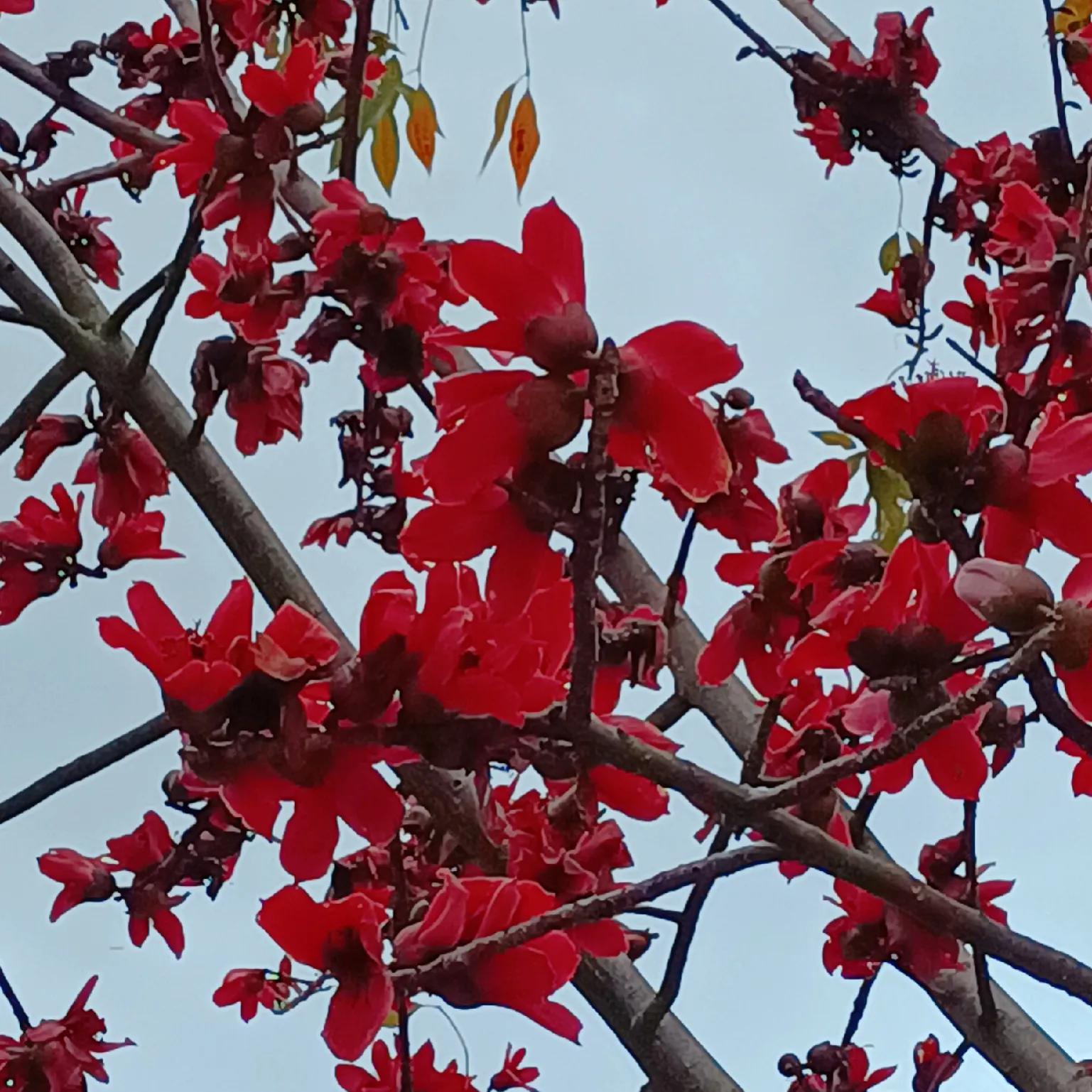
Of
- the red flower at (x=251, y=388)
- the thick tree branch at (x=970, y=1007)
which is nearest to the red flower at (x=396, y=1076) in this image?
the thick tree branch at (x=970, y=1007)

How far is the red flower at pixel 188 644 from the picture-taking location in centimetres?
34

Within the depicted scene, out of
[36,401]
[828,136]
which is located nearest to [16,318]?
[36,401]

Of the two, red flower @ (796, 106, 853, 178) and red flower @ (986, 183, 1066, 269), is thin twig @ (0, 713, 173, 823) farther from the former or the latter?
red flower @ (796, 106, 853, 178)

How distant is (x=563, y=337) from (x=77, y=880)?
2.01 ft

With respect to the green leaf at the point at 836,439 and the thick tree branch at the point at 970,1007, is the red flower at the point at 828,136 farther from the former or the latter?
the thick tree branch at the point at 970,1007

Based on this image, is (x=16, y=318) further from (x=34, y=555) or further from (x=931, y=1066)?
(x=931, y=1066)

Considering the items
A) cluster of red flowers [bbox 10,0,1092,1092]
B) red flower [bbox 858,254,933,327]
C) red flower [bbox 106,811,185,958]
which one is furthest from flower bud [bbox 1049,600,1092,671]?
red flower [bbox 858,254,933,327]

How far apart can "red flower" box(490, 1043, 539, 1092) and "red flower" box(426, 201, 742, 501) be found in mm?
542

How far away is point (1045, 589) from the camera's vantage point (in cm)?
36

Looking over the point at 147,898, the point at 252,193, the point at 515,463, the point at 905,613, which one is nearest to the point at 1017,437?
the point at 905,613

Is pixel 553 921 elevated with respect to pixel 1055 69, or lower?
lower

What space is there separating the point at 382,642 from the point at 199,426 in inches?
17.0

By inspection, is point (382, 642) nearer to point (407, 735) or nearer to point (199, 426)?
point (407, 735)

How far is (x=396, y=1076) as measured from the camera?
2.03ft
